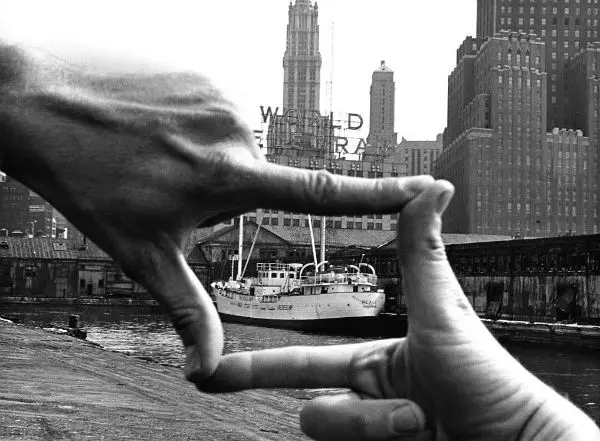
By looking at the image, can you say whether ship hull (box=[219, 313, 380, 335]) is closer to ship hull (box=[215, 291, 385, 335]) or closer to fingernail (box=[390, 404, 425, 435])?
ship hull (box=[215, 291, 385, 335])

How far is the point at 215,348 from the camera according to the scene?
1903 millimetres

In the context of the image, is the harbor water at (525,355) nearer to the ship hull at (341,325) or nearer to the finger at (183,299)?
the ship hull at (341,325)

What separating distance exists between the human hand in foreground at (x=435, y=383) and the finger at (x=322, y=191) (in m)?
0.06

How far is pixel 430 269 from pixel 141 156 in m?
0.68

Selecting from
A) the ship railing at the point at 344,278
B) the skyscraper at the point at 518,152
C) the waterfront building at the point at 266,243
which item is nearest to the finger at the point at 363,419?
the ship railing at the point at 344,278

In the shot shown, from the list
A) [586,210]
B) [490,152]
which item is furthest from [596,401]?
→ [586,210]

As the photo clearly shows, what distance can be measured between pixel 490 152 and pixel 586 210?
72.0ft

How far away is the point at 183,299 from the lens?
1898mm

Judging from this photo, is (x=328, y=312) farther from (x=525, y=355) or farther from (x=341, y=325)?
(x=525, y=355)

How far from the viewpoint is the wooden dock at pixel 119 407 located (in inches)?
266

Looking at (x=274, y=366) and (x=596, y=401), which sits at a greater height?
(x=274, y=366)

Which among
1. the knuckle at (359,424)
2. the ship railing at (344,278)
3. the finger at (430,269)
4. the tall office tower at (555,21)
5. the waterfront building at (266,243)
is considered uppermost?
the tall office tower at (555,21)

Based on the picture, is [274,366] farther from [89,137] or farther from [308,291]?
[308,291]

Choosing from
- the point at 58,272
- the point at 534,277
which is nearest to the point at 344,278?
the point at 534,277
